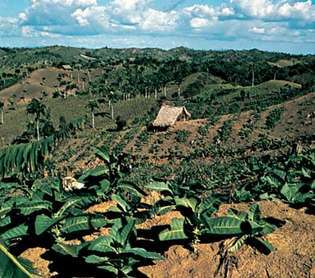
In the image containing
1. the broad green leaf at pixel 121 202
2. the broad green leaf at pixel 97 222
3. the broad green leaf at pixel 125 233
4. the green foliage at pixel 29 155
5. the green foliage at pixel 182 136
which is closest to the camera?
the green foliage at pixel 29 155

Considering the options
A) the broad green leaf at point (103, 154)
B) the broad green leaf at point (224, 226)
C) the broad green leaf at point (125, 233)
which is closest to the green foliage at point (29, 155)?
the broad green leaf at point (125, 233)

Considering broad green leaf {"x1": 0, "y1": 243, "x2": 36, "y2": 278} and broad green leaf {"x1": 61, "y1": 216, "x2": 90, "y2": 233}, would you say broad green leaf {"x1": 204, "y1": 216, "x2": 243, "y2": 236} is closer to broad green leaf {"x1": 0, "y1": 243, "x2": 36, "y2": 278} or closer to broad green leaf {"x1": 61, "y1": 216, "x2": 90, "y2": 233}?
broad green leaf {"x1": 61, "y1": 216, "x2": 90, "y2": 233}

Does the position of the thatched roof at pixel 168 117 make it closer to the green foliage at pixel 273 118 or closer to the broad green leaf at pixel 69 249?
the green foliage at pixel 273 118

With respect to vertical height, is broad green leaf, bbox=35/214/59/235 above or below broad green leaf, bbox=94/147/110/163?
below

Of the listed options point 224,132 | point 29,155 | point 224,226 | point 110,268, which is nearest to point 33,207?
point 110,268

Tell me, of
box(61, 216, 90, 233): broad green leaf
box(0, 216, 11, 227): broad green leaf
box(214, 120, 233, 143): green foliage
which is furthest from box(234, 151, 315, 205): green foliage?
box(214, 120, 233, 143): green foliage

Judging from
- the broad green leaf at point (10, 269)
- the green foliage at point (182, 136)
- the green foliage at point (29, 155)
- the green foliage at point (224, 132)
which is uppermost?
the green foliage at point (29, 155)

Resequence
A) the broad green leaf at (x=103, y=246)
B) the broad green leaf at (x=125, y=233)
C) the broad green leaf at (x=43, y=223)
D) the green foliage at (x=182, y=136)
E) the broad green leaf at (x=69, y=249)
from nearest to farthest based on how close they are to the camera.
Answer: the broad green leaf at (x=103, y=246)
the broad green leaf at (x=125, y=233)
the broad green leaf at (x=69, y=249)
the broad green leaf at (x=43, y=223)
the green foliage at (x=182, y=136)

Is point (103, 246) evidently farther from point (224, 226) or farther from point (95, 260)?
point (224, 226)

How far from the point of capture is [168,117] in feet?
195

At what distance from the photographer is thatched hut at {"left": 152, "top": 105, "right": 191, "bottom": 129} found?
58.3 meters

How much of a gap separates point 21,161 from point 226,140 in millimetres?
48467

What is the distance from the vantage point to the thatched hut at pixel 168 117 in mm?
58312

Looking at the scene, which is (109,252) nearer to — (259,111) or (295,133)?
(295,133)
